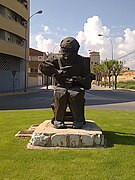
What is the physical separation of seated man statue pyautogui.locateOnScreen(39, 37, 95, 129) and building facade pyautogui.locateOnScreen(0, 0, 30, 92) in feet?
100

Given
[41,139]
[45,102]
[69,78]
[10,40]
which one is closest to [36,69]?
[10,40]

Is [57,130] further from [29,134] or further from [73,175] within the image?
[73,175]


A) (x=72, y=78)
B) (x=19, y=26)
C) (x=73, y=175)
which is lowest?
(x=73, y=175)

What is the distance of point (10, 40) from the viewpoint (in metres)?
42.1

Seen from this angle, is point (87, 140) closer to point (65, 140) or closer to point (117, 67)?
point (65, 140)

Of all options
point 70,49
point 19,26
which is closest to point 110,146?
point 70,49

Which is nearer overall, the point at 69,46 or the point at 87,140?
the point at 87,140

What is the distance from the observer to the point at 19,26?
1700 inches

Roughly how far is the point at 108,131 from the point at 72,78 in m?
2.07

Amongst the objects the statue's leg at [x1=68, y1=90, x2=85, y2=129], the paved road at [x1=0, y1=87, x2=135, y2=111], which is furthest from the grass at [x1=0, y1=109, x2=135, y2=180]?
the paved road at [x1=0, y1=87, x2=135, y2=111]

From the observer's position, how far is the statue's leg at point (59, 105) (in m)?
7.36

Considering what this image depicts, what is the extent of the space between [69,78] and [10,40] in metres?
35.7

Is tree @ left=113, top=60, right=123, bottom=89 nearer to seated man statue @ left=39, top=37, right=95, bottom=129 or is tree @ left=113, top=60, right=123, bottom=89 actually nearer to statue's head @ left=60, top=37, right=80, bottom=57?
seated man statue @ left=39, top=37, right=95, bottom=129

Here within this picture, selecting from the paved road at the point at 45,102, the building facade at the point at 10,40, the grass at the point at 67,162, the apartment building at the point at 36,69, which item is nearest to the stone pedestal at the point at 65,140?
the grass at the point at 67,162
